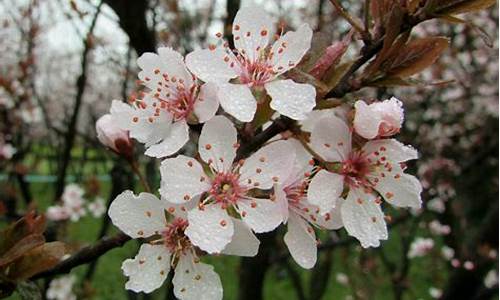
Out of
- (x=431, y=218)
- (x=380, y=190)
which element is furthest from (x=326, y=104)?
(x=431, y=218)

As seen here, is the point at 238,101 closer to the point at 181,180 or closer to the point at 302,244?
the point at 181,180

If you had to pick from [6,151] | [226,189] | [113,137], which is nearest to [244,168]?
[226,189]

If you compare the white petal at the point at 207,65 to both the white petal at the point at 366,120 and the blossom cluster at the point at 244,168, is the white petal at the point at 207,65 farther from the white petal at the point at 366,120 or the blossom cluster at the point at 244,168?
the white petal at the point at 366,120

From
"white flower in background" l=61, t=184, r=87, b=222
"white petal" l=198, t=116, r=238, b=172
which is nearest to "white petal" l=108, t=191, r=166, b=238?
"white petal" l=198, t=116, r=238, b=172

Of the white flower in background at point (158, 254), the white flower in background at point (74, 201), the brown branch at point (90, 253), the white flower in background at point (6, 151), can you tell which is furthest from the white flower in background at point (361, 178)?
the white flower in background at point (6, 151)

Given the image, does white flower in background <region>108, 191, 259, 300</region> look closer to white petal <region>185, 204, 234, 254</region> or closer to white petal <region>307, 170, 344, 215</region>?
white petal <region>185, 204, 234, 254</region>

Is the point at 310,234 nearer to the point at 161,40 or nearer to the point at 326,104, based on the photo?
the point at 326,104
